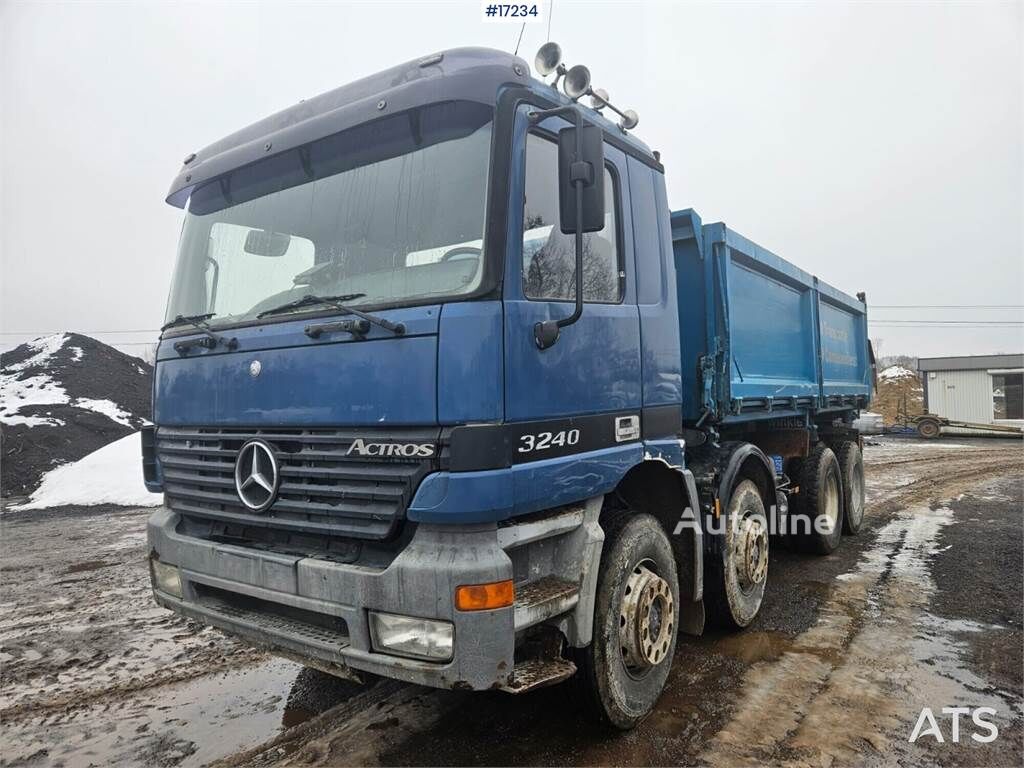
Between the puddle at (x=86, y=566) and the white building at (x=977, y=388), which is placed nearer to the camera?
the puddle at (x=86, y=566)

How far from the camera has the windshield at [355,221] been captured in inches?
104

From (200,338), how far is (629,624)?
2.50 metres

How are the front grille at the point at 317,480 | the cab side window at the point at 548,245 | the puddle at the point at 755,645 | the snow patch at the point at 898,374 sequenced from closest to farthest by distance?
the front grille at the point at 317,480 < the cab side window at the point at 548,245 < the puddle at the point at 755,645 < the snow patch at the point at 898,374

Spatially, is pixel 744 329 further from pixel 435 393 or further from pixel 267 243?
pixel 267 243

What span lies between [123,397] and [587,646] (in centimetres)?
1696

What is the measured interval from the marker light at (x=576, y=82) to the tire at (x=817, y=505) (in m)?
4.86

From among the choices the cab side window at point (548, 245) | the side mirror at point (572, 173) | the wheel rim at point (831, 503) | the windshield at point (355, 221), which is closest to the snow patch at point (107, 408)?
the windshield at point (355, 221)

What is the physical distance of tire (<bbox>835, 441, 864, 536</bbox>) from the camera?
7.44m

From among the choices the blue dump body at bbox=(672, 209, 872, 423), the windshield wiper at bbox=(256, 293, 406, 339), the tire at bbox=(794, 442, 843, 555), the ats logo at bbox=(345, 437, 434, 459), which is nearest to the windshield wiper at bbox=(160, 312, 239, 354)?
the windshield wiper at bbox=(256, 293, 406, 339)

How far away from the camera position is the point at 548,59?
2.96 meters

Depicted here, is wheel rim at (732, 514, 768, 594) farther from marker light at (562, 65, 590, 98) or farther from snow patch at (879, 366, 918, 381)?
snow patch at (879, 366, 918, 381)

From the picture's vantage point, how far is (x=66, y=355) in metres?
17.7

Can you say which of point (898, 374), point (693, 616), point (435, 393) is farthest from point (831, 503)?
point (898, 374)

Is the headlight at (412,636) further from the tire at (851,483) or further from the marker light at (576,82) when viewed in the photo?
the tire at (851,483)
